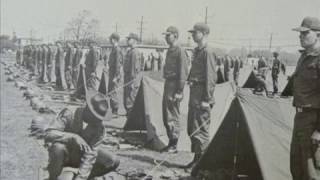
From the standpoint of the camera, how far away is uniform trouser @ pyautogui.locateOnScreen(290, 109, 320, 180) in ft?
10.7

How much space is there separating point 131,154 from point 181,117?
0.64 metres

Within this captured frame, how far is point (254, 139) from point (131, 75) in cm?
343

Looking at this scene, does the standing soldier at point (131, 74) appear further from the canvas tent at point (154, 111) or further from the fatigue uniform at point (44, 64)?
the fatigue uniform at point (44, 64)

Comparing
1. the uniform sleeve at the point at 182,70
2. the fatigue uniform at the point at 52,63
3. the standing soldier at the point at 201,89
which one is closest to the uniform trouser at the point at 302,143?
the standing soldier at the point at 201,89

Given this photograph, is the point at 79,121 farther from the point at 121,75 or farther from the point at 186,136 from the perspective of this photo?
the point at 121,75

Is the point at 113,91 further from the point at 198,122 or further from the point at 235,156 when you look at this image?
the point at 235,156

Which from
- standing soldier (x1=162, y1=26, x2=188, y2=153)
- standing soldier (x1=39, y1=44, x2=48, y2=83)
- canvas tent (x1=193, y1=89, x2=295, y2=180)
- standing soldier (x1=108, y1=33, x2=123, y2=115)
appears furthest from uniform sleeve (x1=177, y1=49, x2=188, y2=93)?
standing soldier (x1=39, y1=44, x2=48, y2=83)

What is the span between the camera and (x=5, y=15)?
6.50 metres

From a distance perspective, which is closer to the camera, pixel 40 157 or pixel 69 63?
pixel 40 157

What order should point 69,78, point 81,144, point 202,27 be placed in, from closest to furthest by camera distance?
point 81,144
point 202,27
point 69,78

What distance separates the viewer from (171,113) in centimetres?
524

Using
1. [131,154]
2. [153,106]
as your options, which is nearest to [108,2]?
[153,106]

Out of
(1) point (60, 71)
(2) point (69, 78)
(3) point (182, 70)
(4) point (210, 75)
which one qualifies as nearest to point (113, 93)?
(3) point (182, 70)

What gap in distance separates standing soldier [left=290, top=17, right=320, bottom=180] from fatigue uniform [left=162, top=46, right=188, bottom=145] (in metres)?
1.81
